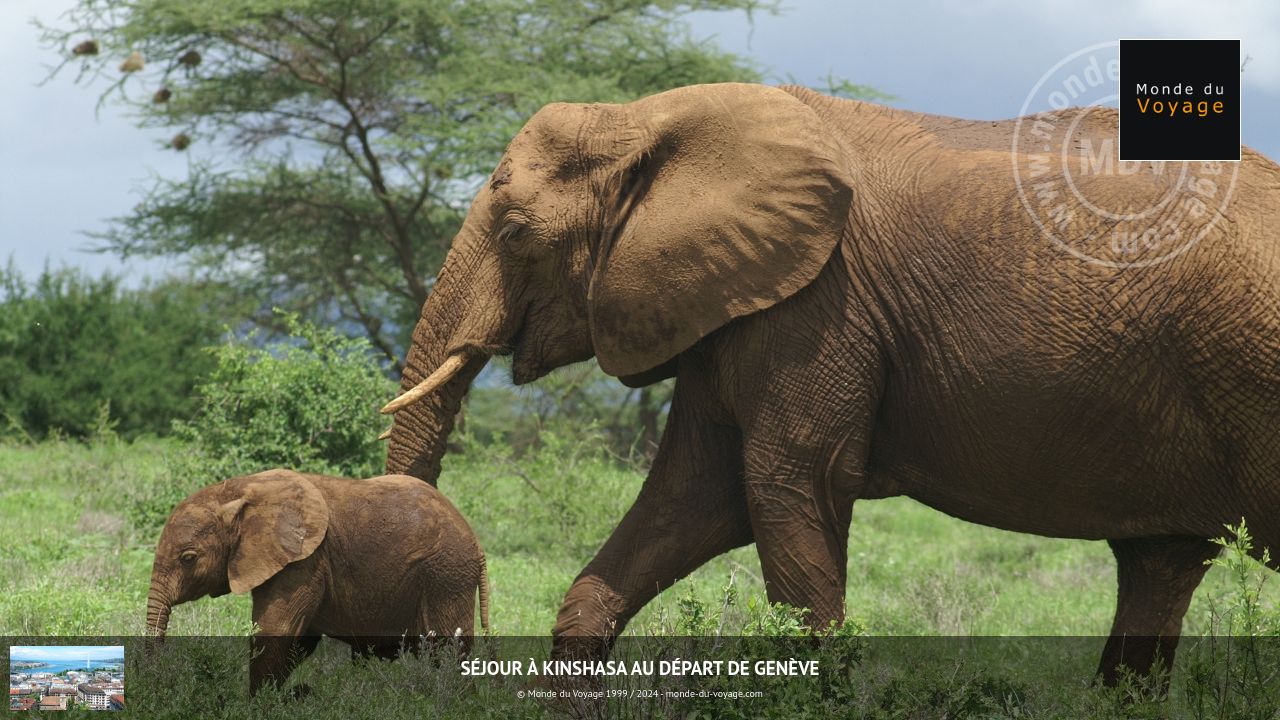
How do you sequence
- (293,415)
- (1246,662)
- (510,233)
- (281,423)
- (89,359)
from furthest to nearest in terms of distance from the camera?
(89,359) → (293,415) → (281,423) → (510,233) → (1246,662)

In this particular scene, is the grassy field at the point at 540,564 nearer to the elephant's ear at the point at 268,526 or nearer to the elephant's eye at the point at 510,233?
the elephant's ear at the point at 268,526

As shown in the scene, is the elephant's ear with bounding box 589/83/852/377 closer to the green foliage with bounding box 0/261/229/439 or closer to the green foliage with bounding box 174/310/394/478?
the green foliage with bounding box 174/310/394/478

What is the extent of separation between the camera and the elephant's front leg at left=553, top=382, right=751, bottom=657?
680cm

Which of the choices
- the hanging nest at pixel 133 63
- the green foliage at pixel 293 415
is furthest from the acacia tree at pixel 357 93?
the green foliage at pixel 293 415

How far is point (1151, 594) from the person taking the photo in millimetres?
7273

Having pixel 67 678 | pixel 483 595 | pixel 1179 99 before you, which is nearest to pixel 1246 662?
pixel 1179 99

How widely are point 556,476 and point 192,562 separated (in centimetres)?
672

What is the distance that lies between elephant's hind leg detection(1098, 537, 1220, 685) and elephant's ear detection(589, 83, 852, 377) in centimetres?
234

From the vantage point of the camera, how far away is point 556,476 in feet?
43.7

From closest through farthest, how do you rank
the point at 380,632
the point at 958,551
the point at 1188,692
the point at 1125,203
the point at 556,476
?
the point at 1188,692 < the point at 1125,203 < the point at 380,632 < the point at 556,476 < the point at 958,551

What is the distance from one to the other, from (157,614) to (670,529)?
7.41ft

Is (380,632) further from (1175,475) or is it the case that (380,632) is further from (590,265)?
(1175,475)

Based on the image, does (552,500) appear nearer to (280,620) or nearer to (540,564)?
(540,564)

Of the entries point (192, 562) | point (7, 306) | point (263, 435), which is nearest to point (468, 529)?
point (192, 562)
